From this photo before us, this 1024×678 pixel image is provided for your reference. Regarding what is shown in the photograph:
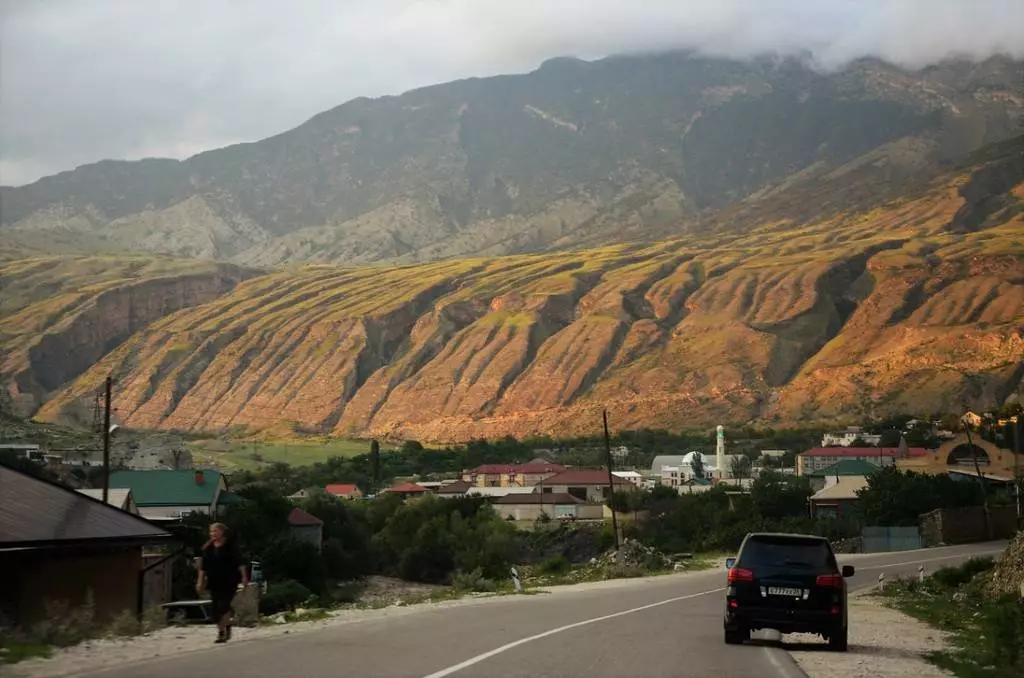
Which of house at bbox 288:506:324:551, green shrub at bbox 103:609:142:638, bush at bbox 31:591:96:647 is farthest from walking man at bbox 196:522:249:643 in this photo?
house at bbox 288:506:324:551

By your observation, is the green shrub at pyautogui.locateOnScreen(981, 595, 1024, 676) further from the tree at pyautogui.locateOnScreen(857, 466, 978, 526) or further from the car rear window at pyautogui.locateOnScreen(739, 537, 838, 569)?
the tree at pyautogui.locateOnScreen(857, 466, 978, 526)

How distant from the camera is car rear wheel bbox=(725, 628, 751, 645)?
16.9 meters

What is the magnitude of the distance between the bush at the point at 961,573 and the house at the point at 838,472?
2029 inches

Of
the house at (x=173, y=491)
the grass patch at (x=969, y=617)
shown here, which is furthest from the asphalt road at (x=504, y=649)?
the house at (x=173, y=491)

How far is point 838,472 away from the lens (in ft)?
304

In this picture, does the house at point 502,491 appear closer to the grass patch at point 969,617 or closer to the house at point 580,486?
the house at point 580,486

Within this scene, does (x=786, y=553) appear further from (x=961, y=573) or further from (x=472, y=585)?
(x=961, y=573)

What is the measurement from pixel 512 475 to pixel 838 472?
30.7m

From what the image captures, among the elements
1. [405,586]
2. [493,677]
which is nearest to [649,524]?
[405,586]

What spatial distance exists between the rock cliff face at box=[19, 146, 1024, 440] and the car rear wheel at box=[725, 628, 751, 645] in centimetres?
12025

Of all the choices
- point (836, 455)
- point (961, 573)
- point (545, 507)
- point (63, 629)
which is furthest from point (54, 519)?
point (836, 455)

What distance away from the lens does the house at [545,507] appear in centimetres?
9156

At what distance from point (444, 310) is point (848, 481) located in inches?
4441

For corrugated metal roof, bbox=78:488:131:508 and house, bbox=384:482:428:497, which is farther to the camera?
house, bbox=384:482:428:497
